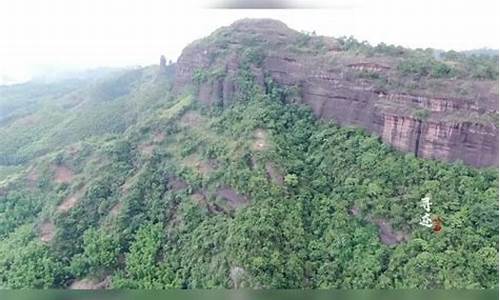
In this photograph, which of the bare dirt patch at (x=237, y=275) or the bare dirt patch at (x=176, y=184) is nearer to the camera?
the bare dirt patch at (x=237, y=275)

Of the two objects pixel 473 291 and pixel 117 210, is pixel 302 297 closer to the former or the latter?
pixel 473 291

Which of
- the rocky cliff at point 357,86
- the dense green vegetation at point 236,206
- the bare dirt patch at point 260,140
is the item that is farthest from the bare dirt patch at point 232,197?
the rocky cliff at point 357,86

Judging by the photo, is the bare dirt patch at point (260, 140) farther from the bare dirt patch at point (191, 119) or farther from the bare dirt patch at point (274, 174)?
the bare dirt patch at point (191, 119)

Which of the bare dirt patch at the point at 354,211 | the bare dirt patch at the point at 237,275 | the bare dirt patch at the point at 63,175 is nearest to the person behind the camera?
the bare dirt patch at the point at 237,275

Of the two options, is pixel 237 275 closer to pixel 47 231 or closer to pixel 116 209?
pixel 116 209

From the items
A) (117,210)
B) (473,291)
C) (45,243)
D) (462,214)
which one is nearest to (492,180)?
(462,214)

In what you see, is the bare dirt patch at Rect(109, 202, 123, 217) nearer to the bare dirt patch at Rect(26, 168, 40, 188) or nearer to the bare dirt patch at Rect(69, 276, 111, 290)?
the bare dirt patch at Rect(69, 276, 111, 290)

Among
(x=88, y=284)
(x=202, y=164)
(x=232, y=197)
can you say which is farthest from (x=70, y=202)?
(x=232, y=197)

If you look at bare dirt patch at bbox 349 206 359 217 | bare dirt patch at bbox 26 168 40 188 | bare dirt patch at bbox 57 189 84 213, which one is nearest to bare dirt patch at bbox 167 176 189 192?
bare dirt patch at bbox 57 189 84 213
